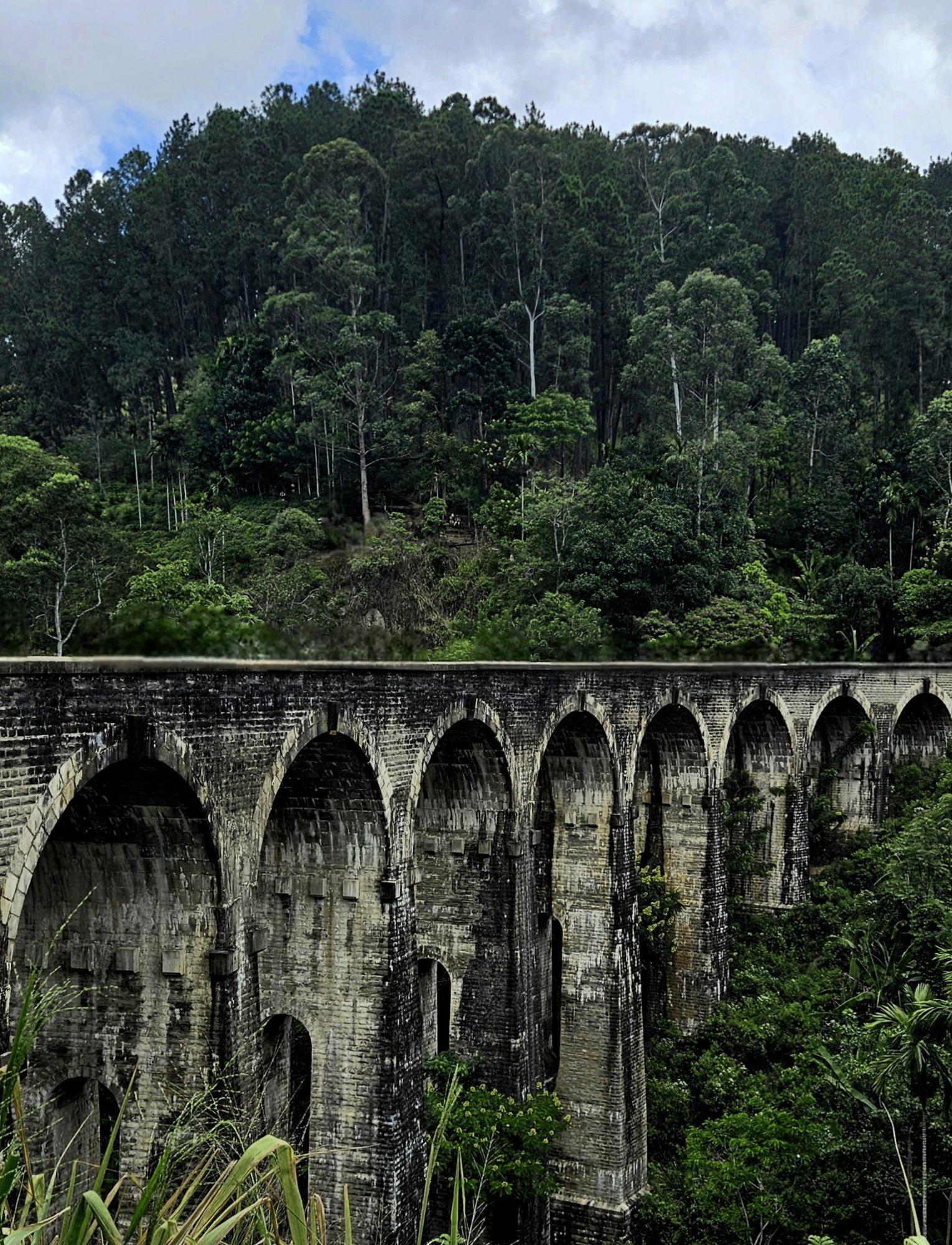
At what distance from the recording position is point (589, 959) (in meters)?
21.1

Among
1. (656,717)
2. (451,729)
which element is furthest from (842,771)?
(451,729)

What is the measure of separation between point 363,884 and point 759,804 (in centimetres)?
1595

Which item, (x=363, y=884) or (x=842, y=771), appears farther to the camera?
(x=842, y=771)

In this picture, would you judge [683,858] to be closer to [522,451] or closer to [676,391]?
[522,451]

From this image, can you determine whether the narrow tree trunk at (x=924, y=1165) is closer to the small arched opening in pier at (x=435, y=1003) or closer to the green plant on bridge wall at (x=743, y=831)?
the small arched opening in pier at (x=435, y=1003)

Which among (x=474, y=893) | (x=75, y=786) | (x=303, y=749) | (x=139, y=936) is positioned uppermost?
(x=303, y=749)

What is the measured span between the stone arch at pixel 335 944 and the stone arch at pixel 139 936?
8.42 feet

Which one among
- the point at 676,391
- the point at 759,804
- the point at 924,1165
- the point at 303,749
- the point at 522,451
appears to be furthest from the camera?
the point at 676,391

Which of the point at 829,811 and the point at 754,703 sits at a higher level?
the point at 754,703

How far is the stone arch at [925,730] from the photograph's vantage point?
3356 cm

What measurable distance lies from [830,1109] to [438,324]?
156 ft

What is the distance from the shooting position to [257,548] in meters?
44.0

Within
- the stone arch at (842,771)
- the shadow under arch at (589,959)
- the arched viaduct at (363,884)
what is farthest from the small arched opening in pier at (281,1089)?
the stone arch at (842,771)

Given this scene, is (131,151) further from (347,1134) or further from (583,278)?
(347,1134)
